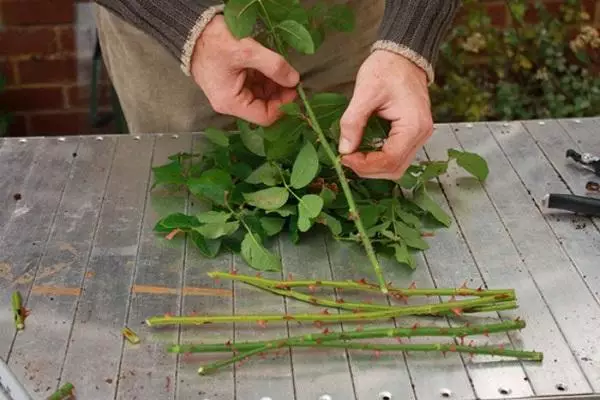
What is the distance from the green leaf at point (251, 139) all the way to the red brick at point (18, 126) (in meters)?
1.23

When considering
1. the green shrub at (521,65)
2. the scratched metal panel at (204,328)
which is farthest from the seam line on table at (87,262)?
the green shrub at (521,65)

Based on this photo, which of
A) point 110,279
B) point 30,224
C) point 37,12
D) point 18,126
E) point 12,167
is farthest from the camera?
point 18,126

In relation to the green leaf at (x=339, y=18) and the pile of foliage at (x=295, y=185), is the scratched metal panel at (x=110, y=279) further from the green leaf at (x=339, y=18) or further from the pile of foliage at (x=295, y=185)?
the green leaf at (x=339, y=18)

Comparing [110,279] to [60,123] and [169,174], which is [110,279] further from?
[60,123]

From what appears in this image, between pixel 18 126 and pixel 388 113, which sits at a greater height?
pixel 388 113

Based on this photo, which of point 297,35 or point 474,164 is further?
point 474,164

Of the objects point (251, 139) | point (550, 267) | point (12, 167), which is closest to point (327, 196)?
point (251, 139)

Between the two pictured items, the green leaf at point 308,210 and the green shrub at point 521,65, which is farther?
the green shrub at point 521,65

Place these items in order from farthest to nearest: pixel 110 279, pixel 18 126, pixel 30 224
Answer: pixel 18 126, pixel 30 224, pixel 110 279

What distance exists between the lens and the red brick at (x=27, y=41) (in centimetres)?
217

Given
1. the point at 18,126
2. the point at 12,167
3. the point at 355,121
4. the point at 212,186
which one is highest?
the point at 355,121

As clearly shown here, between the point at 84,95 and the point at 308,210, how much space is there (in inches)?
52.9

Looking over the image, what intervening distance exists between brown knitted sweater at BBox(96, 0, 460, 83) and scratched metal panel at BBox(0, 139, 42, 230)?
0.78 feet

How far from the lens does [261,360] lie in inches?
34.9
